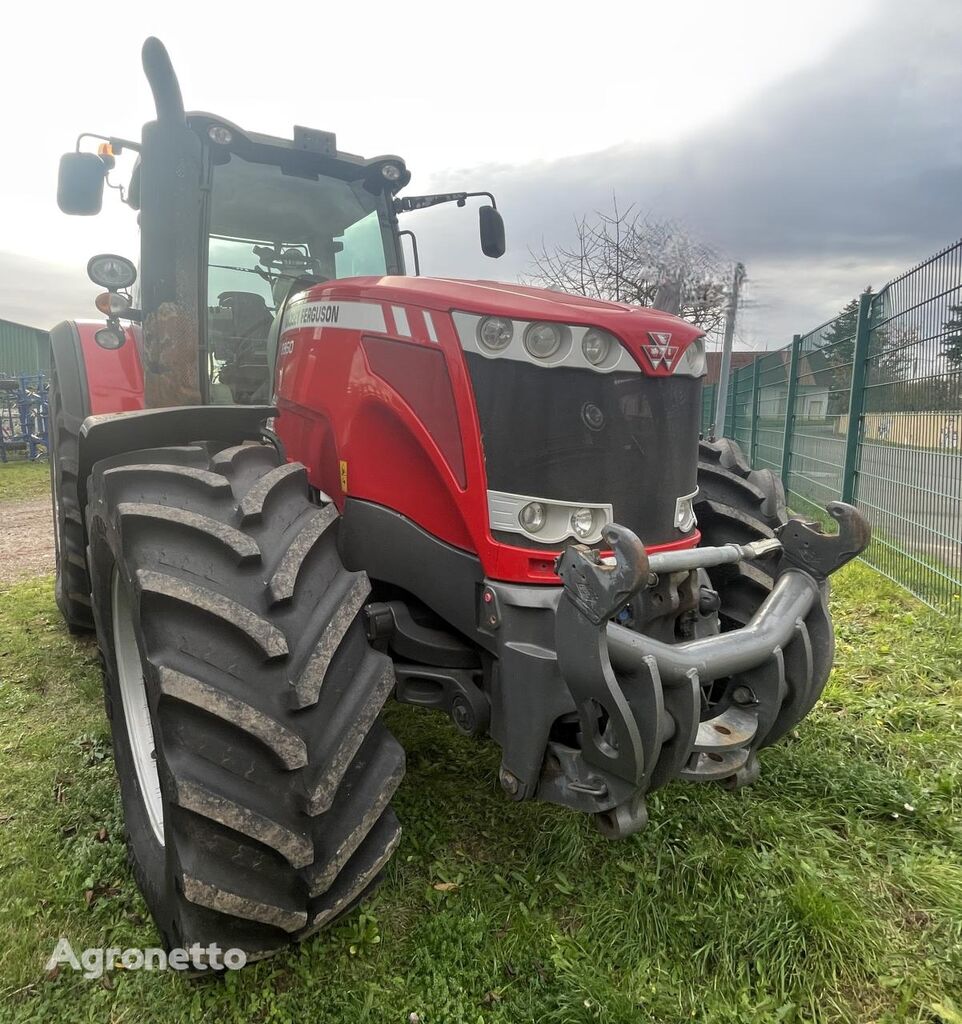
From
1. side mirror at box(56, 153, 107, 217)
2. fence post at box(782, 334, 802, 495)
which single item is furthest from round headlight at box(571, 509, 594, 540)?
fence post at box(782, 334, 802, 495)

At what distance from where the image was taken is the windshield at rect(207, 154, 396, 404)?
120 inches

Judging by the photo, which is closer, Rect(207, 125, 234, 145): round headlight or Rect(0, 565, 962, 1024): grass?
Rect(0, 565, 962, 1024): grass

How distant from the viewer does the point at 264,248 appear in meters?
3.22

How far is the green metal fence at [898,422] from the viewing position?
4145 millimetres

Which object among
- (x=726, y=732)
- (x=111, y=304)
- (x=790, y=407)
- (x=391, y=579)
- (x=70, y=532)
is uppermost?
(x=111, y=304)

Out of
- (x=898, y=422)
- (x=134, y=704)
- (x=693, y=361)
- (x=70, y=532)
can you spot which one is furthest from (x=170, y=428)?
(x=898, y=422)

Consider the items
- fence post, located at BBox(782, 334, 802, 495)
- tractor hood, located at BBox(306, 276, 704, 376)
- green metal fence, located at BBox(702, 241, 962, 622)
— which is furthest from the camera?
fence post, located at BBox(782, 334, 802, 495)

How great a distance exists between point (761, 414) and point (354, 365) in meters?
8.58

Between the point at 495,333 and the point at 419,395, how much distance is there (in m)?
0.27

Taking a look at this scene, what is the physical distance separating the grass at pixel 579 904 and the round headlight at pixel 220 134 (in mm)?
2433

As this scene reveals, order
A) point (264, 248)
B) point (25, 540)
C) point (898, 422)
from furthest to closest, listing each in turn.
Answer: point (25, 540), point (898, 422), point (264, 248)

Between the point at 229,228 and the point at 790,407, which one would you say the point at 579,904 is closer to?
the point at 229,228

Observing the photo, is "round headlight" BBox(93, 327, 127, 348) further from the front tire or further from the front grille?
the front grille

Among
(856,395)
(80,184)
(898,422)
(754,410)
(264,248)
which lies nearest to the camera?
(80,184)
